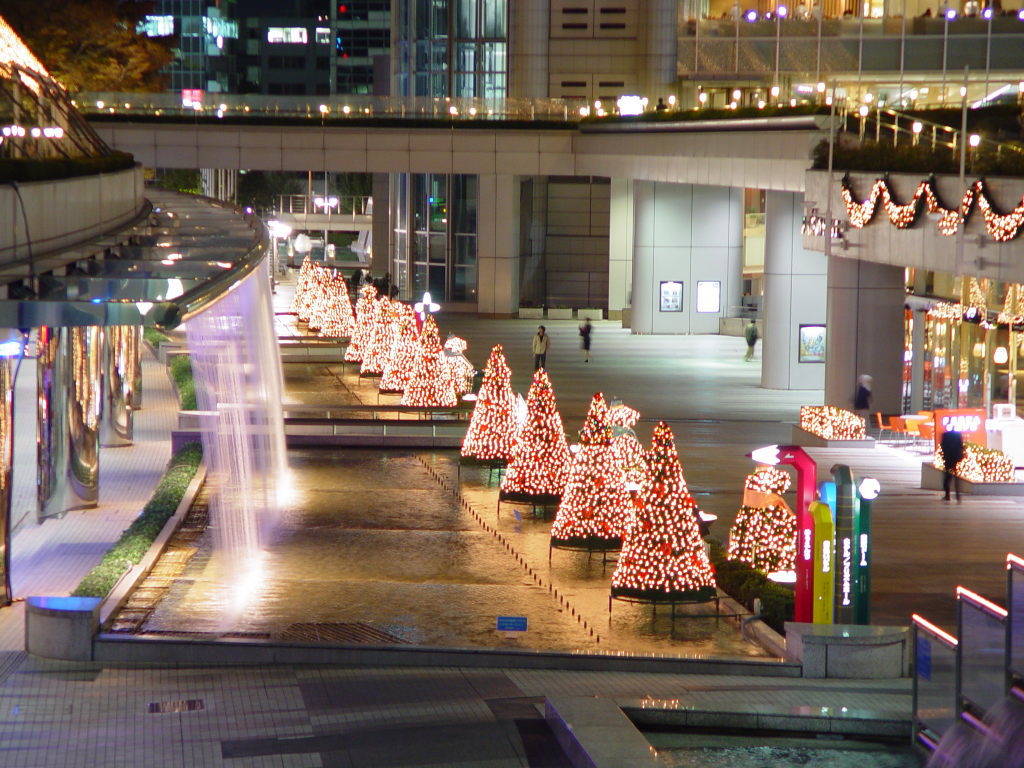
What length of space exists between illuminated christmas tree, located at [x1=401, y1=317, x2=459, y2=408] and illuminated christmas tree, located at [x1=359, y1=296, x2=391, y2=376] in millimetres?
4919

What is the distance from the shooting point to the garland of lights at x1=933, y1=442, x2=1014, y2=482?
2239 cm

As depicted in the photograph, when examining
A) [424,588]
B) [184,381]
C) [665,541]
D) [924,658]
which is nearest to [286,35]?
[184,381]

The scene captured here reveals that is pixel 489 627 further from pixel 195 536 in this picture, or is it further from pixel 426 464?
pixel 426 464

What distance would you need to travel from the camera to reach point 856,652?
12703 millimetres

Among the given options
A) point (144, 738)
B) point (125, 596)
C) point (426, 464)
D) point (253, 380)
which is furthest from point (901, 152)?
point (144, 738)

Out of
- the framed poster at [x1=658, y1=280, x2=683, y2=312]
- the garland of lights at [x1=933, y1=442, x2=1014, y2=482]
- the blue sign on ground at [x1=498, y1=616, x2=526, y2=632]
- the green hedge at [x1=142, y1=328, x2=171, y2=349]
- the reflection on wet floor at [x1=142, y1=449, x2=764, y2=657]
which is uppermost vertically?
the framed poster at [x1=658, y1=280, x2=683, y2=312]

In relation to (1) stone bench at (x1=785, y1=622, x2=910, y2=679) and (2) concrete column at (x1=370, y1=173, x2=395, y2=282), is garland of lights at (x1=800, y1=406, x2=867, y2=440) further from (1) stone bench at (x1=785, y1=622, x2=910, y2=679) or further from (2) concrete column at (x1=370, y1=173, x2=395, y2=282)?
(2) concrete column at (x1=370, y1=173, x2=395, y2=282)

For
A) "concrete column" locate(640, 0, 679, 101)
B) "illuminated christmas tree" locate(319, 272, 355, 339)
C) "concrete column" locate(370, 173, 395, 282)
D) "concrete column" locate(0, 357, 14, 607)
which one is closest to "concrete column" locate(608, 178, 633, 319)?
"concrete column" locate(640, 0, 679, 101)

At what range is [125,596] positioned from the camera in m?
14.8

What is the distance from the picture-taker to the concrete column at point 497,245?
52.3 metres

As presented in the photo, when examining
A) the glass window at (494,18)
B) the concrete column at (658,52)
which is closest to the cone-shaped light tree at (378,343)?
the concrete column at (658,52)

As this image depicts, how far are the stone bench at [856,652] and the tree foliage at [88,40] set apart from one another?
3540 cm

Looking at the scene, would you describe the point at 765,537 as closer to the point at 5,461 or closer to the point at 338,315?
the point at 5,461

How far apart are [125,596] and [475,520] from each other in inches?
237
